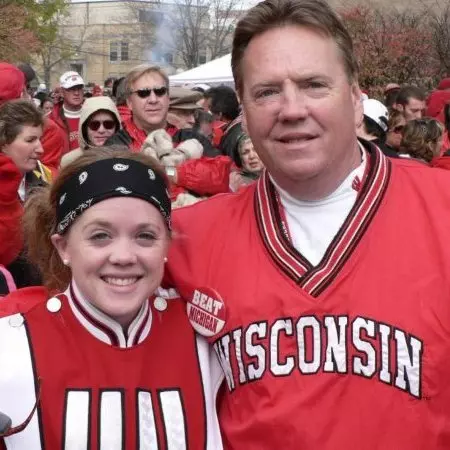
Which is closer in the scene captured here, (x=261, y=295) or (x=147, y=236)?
(x=261, y=295)

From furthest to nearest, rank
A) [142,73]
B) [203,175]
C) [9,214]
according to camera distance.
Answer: [142,73]
[203,175]
[9,214]

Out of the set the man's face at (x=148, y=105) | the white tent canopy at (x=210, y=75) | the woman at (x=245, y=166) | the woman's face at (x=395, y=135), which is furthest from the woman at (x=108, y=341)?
the white tent canopy at (x=210, y=75)

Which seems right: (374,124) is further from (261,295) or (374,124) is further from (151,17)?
(151,17)

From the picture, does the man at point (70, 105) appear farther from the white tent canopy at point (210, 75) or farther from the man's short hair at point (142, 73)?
the white tent canopy at point (210, 75)

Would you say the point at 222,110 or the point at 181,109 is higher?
the point at 222,110

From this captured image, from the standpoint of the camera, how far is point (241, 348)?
219 centimetres

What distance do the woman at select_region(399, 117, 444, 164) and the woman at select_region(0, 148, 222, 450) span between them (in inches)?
166

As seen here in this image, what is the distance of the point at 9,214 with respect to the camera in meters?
3.96

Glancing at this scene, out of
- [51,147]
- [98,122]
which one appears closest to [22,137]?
[98,122]

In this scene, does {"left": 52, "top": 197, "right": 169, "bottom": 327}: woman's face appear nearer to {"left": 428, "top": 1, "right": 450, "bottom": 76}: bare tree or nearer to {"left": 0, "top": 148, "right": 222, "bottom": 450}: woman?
{"left": 0, "top": 148, "right": 222, "bottom": 450}: woman

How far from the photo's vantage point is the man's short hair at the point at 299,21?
222 centimetres

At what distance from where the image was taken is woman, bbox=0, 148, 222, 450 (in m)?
2.14

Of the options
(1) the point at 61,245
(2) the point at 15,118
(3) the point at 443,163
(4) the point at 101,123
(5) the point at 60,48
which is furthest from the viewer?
(5) the point at 60,48

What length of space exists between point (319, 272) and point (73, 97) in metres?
7.44
